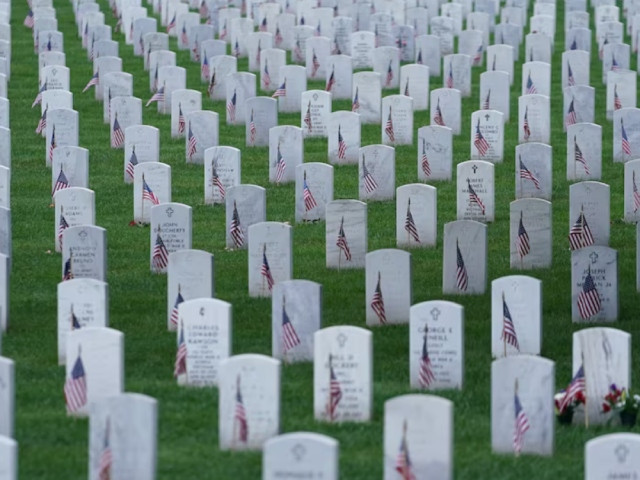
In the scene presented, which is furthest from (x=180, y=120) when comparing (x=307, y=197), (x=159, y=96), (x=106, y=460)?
(x=106, y=460)

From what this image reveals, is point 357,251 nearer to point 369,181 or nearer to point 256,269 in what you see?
point 256,269

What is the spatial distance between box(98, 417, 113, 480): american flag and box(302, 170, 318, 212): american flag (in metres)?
7.42

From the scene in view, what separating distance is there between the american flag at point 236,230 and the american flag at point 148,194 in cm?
119

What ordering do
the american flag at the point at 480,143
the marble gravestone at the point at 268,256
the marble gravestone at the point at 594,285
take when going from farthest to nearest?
the american flag at the point at 480,143
the marble gravestone at the point at 268,256
the marble gravestone at the point at 594,285

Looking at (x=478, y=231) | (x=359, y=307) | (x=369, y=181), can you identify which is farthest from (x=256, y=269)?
(x=369, y=181)

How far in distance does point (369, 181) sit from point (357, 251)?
2571mm

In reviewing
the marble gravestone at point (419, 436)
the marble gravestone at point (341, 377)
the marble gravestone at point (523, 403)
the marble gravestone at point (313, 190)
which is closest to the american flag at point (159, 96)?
the marble gravestone at point (313, 190)

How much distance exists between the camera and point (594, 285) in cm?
1215

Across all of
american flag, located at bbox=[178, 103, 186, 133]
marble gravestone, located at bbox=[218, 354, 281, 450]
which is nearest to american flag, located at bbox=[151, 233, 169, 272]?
marble gravestone, located at bbox=[218, 354, 281, 450]

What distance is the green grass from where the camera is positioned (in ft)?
30.1

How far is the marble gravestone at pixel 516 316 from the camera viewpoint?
437 inches

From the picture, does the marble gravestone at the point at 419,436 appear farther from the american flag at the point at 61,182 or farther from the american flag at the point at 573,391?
the american flag at the point at 61,182

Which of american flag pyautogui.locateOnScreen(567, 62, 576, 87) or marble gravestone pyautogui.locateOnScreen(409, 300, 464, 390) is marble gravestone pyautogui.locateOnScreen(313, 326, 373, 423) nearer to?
marble gravestone pyautogui.locateOnScreen(409, 300, 464, 390)

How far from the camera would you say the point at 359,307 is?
1279 centimetres
